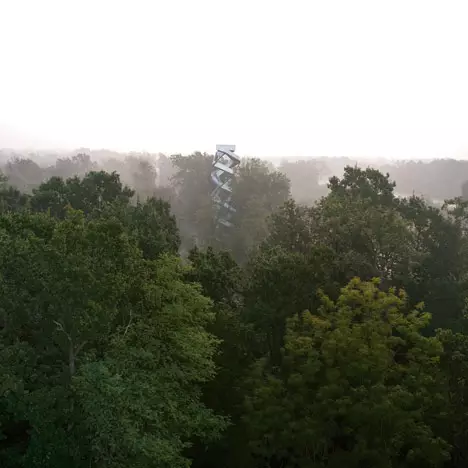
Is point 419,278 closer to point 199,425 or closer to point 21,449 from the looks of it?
point 199,425

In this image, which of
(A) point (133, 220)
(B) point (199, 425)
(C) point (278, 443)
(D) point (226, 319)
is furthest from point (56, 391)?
(A) point (133, 220)

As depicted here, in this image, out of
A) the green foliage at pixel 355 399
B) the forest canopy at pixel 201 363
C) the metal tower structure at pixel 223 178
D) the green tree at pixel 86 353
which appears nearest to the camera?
the green tree at pixel 86 353

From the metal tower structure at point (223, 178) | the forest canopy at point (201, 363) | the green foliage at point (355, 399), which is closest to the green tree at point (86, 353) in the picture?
the forest canopy at point (201, 363)

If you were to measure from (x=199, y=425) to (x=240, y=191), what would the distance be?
51.5 m

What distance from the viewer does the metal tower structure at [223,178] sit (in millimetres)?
70500

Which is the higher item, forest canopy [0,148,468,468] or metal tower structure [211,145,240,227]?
metal tower structure [211,145,240,227]

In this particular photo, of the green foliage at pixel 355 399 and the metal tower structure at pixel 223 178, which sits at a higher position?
the metal tower structure at pixel 223 178

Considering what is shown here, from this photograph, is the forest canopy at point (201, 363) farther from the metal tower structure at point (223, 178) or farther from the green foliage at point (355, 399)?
the metal tower structure at point (223, 178)

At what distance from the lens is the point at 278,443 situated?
1875 cm

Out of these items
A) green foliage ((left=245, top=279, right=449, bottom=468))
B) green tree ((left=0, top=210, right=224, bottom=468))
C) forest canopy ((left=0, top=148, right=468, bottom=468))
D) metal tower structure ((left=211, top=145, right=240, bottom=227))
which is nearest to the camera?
green tree ((left=0, top=210, right=224, bottom=468))

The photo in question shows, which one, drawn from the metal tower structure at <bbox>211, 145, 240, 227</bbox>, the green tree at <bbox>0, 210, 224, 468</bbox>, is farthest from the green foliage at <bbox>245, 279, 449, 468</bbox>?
the metal tower structure at <bbox>211, 145, 240, 227</bbox>

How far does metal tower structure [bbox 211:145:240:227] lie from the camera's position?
70500mm

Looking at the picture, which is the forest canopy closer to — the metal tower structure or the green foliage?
the green foliage

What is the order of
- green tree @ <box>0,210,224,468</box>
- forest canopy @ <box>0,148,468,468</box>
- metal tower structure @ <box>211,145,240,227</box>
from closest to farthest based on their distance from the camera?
1. green tree @ <box>0,210,224,468</box>
2. forest canopy @ <box>0,148,468,468</box>
3. metal tower structure @ <box>211,145,240,227</box>
